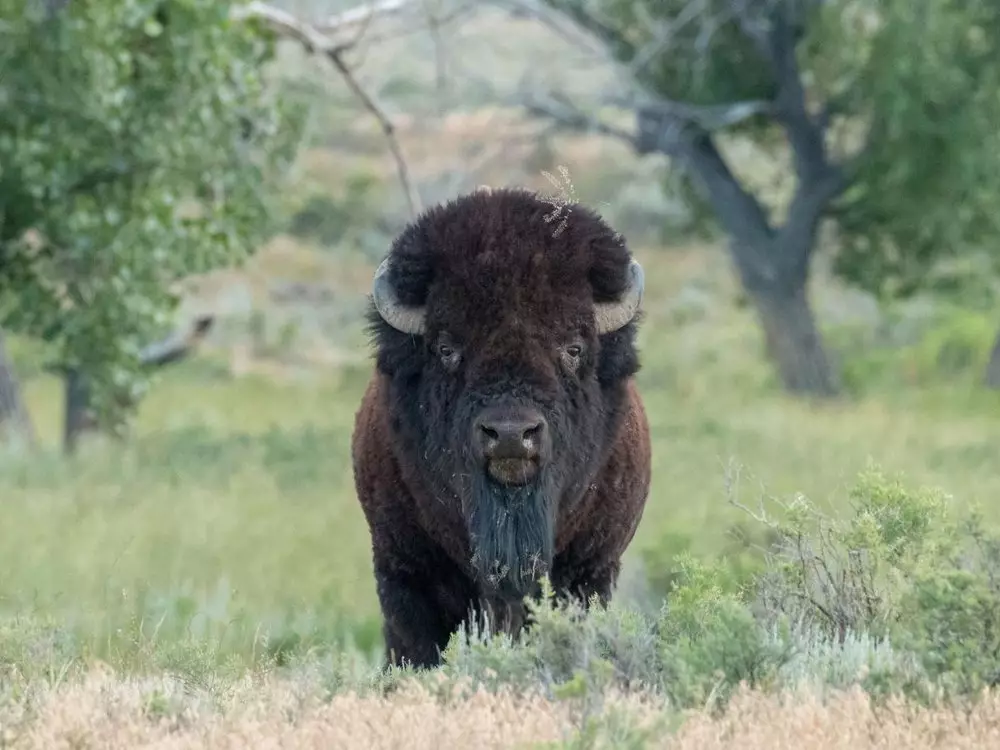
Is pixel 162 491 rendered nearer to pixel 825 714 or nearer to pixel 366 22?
pixel 366 22

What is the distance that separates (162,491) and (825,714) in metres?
10.0

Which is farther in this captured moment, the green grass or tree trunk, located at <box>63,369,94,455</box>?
tree trunk, located at <box>63,369,94,455</box>

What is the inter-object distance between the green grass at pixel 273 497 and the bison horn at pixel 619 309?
0.92 m

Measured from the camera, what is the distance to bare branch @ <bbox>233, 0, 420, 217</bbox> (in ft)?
50.0

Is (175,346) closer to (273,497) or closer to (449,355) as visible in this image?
(273,497)

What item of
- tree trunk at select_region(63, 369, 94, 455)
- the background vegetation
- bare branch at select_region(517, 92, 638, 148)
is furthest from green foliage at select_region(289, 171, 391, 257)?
tree trunk at select_region(63, 369, 94, 455)

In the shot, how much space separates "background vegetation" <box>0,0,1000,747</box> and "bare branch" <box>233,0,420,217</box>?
0.21 metres

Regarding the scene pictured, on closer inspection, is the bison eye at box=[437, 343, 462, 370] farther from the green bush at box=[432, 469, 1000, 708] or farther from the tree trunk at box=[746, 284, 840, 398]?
the tree trunk at box=[746, 284, 840, 398]

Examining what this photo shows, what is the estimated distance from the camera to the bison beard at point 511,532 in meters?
7.12

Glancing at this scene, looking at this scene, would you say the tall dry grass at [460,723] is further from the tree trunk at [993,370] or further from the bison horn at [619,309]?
the tree trunk at [993,370]

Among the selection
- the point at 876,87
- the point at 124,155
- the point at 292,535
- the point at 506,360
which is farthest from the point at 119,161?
the point at 876,87

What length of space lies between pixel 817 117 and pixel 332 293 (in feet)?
55.8

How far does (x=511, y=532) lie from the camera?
715cm

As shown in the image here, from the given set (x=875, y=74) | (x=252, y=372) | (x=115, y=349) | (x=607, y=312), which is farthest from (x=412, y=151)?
(x=607, y=312)
